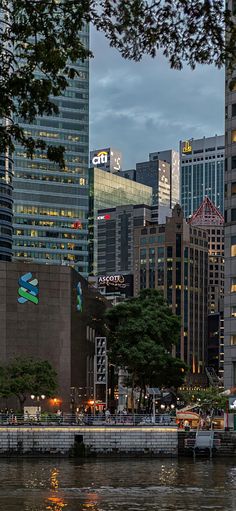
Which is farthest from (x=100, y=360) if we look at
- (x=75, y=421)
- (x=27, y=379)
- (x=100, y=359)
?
(x=75, y=421)

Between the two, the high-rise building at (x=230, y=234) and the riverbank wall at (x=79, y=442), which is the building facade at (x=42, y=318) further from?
the riverbank wall at (x=79, y=442)

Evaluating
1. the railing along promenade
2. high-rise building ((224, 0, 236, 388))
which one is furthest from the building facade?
high-rise building ((224, 0, 236, 388))

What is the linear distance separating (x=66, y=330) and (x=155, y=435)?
32333mm

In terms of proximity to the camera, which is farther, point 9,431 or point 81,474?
point 9,431

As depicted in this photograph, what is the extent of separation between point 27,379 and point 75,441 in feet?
59.7

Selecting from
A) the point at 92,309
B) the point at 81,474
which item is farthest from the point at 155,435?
the point at 92,309

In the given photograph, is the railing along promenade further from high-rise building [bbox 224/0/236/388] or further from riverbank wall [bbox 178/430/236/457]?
high-rise building [bbox 224/0/236/388]

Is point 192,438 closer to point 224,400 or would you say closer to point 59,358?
point 224,400

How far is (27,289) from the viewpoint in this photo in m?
132

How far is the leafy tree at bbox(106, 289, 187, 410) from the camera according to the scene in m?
136

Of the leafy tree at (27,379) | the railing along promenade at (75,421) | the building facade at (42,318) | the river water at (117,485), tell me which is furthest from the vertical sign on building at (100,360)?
the river water at (117,485)

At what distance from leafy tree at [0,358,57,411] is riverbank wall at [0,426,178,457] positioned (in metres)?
16.5

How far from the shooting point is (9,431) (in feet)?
336

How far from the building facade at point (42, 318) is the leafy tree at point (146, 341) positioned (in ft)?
23.9
